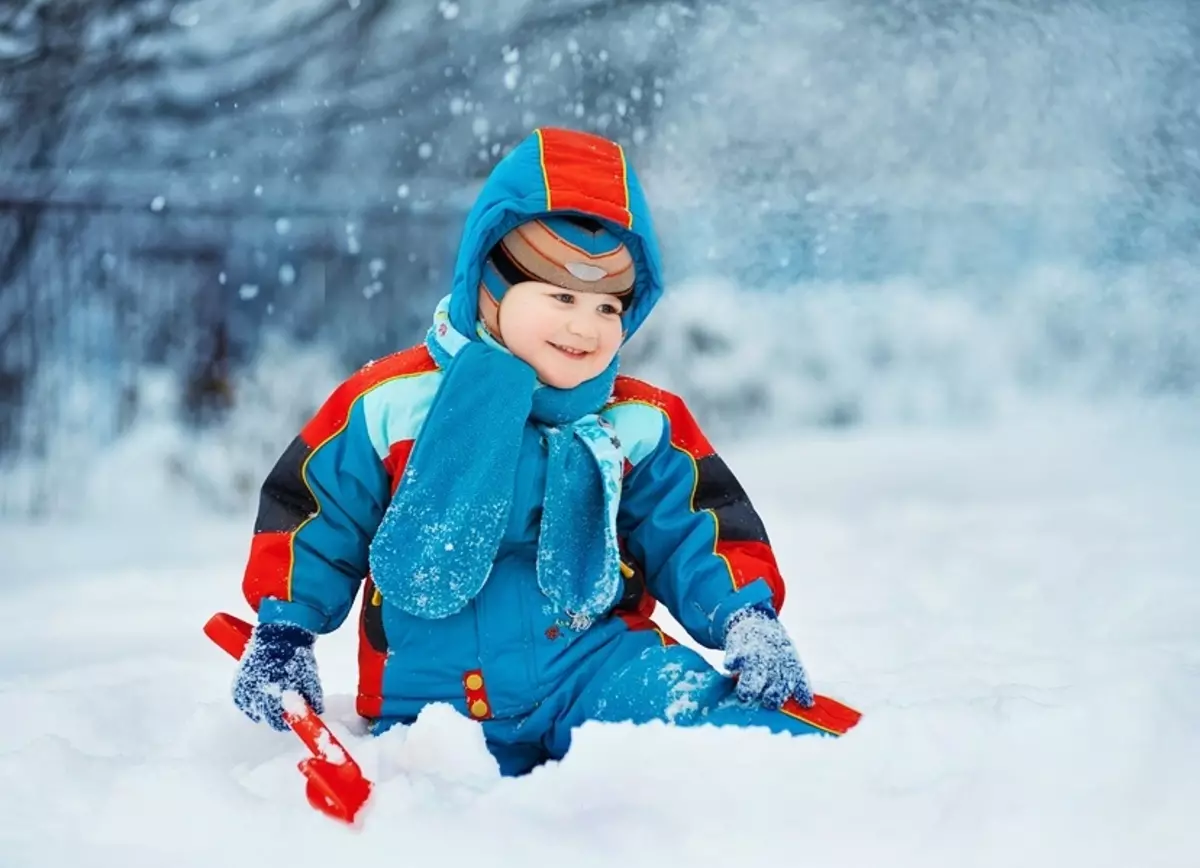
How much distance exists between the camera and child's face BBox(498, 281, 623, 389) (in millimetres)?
1320

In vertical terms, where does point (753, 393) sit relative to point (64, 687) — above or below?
above

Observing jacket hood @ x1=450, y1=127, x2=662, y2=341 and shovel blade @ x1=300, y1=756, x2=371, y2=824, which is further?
jacket hood @ x1=450, y1=127, x2=662, y2=341

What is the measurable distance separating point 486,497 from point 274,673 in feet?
0.87

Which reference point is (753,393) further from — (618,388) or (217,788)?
Result: (217,788)

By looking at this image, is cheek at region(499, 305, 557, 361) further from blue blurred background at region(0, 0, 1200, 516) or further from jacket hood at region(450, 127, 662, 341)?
blue blurred background at region(0, 0, 1200, 516)

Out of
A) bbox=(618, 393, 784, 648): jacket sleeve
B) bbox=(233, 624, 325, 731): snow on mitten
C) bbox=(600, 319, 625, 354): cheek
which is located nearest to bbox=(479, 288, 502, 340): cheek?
bbox=(600, 319, 625, 354): cheek

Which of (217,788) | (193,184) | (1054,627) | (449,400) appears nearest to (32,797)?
(217,788)

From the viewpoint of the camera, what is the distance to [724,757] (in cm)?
114

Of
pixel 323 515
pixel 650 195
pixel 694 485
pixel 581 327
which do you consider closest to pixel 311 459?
pixel 323 515

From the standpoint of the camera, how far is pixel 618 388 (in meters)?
1.46

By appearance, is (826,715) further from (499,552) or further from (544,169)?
(544,169)

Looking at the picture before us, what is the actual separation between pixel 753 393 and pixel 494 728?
7.01 feet

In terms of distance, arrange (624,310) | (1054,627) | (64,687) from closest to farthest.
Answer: (624,310)
(64,687)
(1054,627)

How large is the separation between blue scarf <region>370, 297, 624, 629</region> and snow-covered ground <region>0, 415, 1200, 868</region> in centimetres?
15
